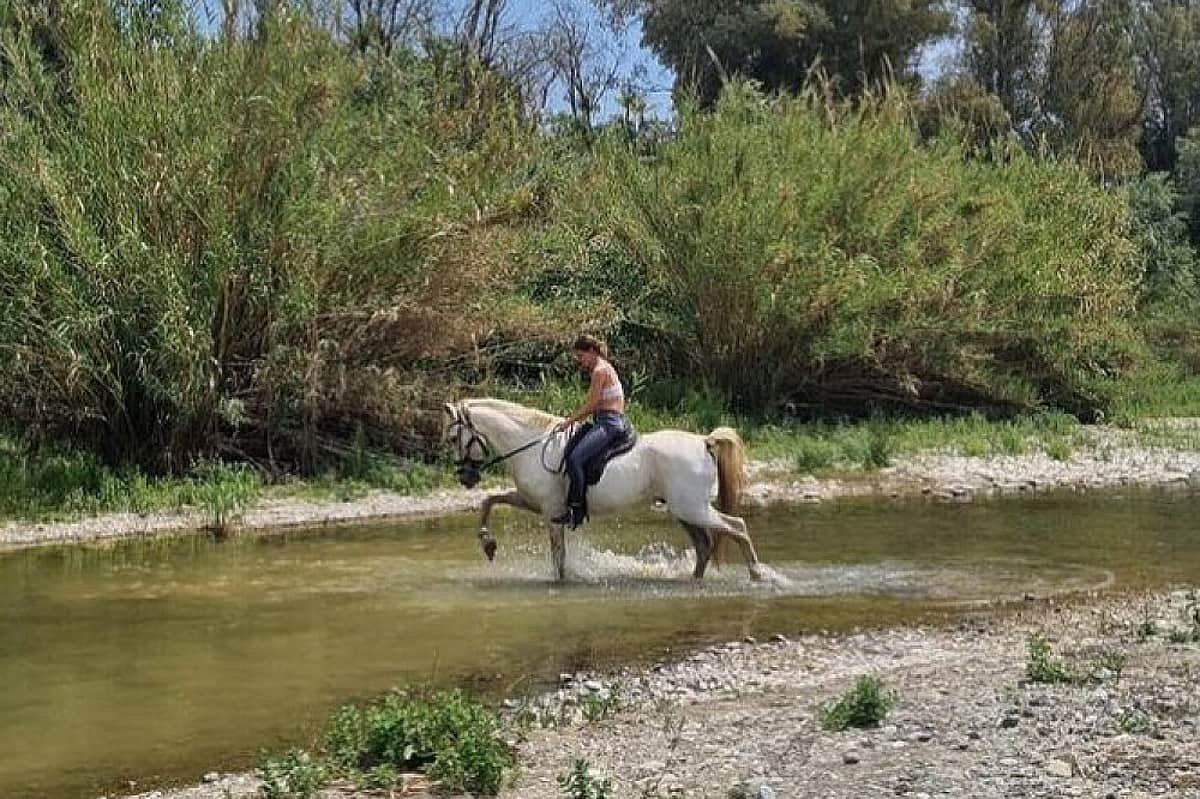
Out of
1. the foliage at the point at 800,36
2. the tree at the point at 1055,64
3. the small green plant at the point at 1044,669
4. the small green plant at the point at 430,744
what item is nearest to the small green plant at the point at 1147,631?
the small green plant at the point at 1044,669

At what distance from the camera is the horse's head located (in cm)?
1319

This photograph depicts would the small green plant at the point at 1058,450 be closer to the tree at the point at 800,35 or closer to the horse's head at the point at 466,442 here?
the horse's head at the point at 466,442

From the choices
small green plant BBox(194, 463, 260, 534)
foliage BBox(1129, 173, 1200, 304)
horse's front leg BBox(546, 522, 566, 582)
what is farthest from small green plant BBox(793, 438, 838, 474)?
foliage BBox(1129, 173, 1200, 304)

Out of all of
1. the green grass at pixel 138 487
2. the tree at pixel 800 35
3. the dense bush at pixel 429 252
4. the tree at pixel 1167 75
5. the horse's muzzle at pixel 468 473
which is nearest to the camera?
the horse's muzzle at pixel 468 473

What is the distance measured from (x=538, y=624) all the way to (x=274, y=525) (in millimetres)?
5885

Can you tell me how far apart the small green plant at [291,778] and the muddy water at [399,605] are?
1125 mm

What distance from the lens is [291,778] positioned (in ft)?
22.4

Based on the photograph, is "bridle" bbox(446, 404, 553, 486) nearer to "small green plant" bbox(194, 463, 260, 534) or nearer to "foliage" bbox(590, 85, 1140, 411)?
"small green plant" bbox(194, 463, 260, 534)

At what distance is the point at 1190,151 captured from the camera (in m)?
44.2

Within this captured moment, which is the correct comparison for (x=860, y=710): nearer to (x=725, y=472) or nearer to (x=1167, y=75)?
(x=725, y=472)

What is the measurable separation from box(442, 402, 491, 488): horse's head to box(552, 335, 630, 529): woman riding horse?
2.55ft

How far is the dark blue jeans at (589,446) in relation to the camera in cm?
1286

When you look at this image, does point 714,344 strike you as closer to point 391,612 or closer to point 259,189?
point 259,189

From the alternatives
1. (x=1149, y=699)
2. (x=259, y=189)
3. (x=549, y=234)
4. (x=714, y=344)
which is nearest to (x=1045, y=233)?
(x=714, y=344)
